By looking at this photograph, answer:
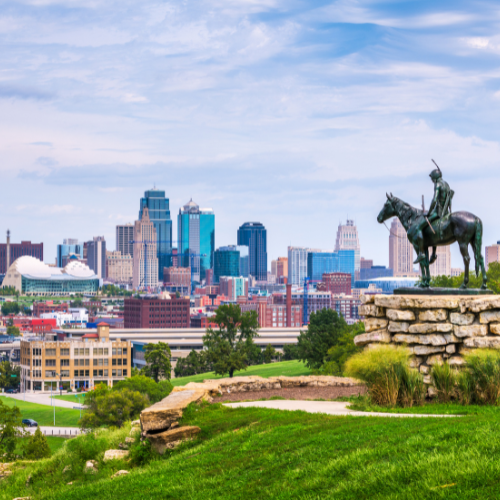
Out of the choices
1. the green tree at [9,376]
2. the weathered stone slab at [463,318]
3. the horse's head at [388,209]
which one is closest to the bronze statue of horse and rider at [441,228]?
the horse's head at [388,209]

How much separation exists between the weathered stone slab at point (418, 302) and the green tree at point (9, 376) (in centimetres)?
9875

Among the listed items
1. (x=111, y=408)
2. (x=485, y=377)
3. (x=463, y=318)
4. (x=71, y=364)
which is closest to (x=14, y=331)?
(x=71, y=364)

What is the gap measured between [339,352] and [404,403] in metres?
37.0

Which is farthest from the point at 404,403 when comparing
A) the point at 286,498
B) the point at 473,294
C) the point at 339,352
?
the point at 339,352

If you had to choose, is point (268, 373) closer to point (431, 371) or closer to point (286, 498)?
point (431, 371)

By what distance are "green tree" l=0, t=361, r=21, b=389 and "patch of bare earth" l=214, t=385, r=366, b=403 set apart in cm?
9501

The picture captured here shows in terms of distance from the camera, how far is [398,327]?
15172 mm

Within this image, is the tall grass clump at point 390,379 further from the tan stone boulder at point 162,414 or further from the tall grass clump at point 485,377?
the tan stone boulder at point 162,414

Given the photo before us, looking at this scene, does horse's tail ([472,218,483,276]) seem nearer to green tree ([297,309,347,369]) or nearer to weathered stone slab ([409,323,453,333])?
weathered stone slab ([409,323,453,333])

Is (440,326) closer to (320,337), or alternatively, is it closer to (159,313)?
(320,337)

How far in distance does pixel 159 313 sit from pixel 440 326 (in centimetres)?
18611

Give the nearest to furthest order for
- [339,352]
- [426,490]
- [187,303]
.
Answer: [426,490] → [339,352] → [187,303]

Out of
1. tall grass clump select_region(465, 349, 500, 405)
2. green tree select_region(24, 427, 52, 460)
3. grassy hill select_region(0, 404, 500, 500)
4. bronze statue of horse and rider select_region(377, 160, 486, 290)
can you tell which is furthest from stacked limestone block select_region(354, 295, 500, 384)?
green tree select_region(24, 427, 52, 460)

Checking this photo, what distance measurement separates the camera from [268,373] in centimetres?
7031
